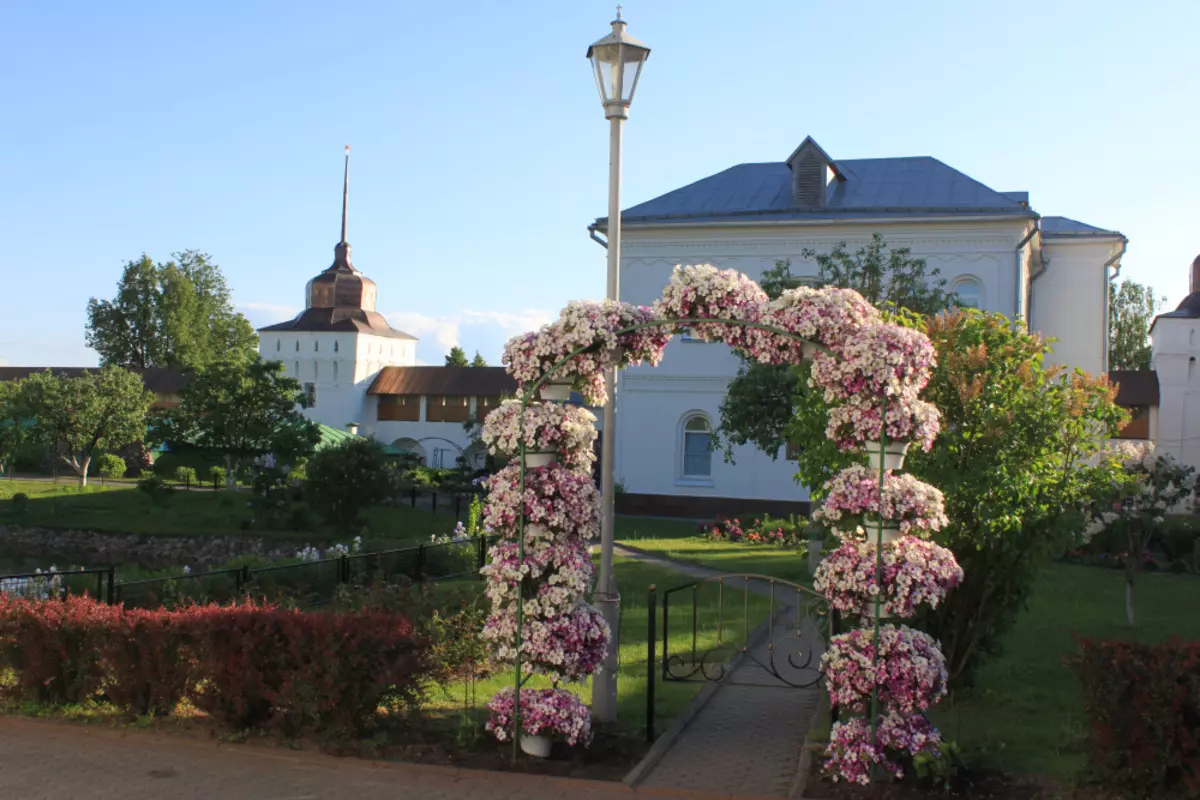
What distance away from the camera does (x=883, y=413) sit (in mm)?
7215

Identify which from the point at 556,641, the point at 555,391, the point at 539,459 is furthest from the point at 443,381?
the point at 556,641

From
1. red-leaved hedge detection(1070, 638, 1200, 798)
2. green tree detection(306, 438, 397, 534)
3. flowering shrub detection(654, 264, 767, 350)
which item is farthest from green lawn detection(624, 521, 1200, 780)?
green tree detection(306, 438, 397, 534)

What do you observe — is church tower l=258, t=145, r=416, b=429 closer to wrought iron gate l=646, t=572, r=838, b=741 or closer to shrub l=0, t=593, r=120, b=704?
wrought iron gate l=646, t=572, r=838, b=741

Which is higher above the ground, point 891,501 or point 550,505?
point 891,501

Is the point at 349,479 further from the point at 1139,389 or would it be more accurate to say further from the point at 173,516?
the point at 1139,389

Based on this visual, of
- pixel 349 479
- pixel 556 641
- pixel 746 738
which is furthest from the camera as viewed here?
pixel 349 479

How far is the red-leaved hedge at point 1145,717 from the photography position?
20.2 feet

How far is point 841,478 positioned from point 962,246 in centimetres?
2619

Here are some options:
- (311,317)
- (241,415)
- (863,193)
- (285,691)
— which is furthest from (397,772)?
(311,317)

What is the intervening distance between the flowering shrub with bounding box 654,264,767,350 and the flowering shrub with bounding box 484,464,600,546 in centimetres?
145

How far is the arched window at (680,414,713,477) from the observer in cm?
3419

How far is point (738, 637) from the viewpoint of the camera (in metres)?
12.9

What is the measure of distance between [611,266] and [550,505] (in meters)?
2.42

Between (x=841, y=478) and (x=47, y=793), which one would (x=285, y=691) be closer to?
(x=47, y=793)
